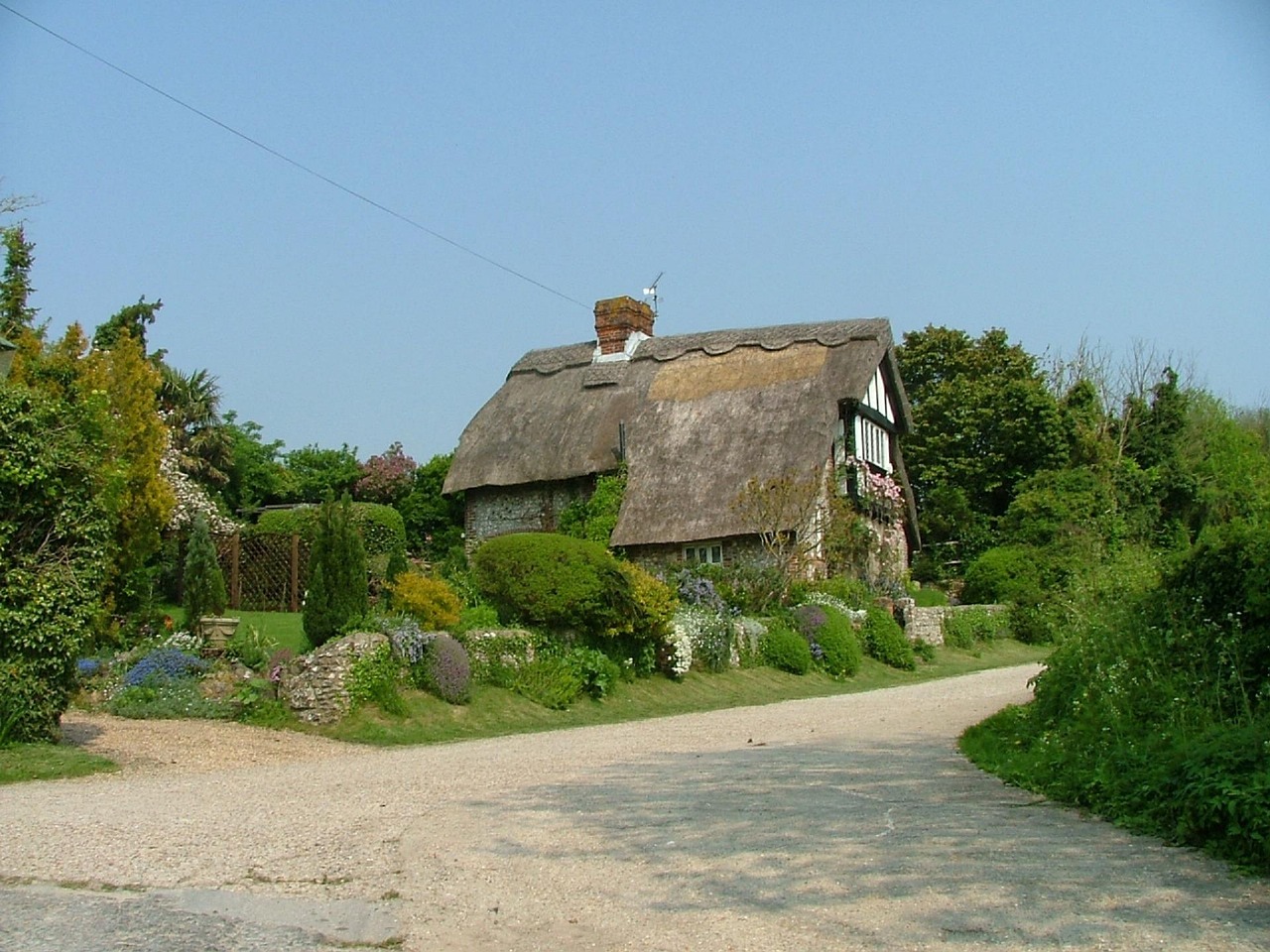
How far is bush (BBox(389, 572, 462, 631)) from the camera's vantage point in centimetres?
1745

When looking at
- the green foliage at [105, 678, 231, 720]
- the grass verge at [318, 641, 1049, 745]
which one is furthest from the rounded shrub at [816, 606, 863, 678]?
the green foliage at [105, 678, 231, 720]

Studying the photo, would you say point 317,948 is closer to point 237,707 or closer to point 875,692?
point 237,707

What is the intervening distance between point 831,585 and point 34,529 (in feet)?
65.4

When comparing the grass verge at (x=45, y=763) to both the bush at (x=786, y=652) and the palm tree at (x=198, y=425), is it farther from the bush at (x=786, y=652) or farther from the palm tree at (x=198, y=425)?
the palm tree at (x=198, y=425)

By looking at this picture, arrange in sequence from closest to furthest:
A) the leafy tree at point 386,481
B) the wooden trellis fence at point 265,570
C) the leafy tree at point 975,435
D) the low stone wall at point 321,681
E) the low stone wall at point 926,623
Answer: the low stone wall at point 321,681 < the wooden trellis fence at point 265,570 < the low stone wall at point 926,623 < the leafy tree at point 386,481 < the leafy tree at point 975,435

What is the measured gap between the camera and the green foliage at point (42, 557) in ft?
38.0

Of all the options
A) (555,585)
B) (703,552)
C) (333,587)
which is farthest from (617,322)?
(333,587)

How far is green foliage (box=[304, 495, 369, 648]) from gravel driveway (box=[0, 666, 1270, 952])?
5843 mm

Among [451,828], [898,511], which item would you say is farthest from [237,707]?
[898,511]

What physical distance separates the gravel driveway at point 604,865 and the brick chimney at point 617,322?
2664 centimetres

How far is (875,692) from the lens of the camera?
2106 centimetres

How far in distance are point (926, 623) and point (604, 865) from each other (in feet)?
81.5

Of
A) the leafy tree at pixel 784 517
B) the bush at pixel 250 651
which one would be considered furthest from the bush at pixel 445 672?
the leafy tree at pixel 784 517

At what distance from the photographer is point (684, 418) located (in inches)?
1283
